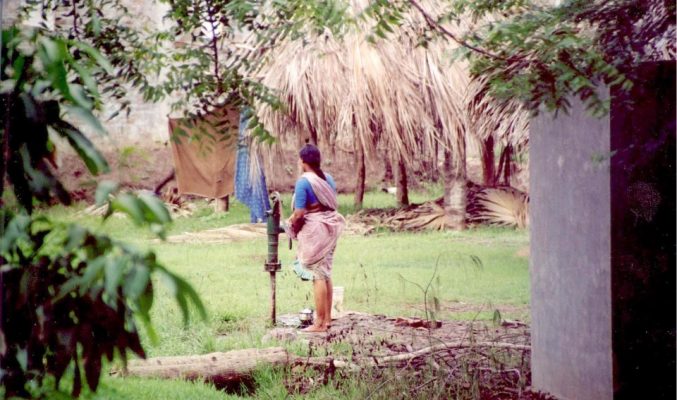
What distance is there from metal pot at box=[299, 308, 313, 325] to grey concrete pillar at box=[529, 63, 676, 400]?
203 centimetres

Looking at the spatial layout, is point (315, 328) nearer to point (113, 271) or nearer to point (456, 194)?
point (113, 271)

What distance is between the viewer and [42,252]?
155cm

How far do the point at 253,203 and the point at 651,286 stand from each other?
18.3 feet

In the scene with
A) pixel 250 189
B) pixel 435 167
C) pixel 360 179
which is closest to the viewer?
pixel 250 189

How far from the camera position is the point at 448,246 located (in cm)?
741

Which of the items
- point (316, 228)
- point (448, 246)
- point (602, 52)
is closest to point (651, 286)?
point (602, 52)

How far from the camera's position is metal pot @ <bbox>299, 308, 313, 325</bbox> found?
4980 mm

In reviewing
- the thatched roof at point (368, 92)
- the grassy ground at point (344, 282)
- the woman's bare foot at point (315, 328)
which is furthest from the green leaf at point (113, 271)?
the thatched roof at point (368, 92)

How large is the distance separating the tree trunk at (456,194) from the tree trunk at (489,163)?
0.25 m

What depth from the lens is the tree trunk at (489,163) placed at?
8.26 m

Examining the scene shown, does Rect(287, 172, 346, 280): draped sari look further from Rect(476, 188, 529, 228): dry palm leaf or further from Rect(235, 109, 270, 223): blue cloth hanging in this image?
Rect(476, 188, 529, 228): dry palm leaf

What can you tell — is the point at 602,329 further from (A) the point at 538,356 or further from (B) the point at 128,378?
(B) the point at 128,378

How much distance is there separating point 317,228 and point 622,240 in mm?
2060

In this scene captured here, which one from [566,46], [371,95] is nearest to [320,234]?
[566,46]
